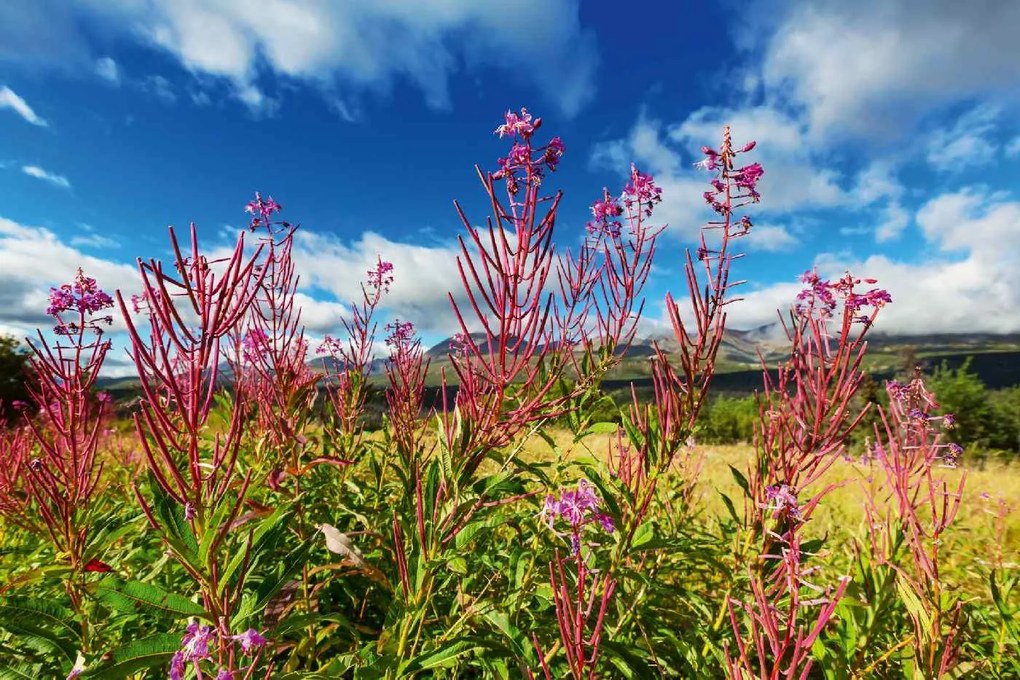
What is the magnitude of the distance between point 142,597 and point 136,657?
138 millimetres

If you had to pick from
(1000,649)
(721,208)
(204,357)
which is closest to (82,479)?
(204,357)

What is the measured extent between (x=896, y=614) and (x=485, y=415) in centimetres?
288

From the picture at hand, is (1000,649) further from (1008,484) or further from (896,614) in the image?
(1008,484)

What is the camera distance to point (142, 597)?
1.27 meters

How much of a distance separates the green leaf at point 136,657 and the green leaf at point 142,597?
0.07 metres

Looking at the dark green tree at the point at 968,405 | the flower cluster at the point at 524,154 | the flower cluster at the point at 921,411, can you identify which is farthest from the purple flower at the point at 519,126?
the dark green tree at the point at 968,405

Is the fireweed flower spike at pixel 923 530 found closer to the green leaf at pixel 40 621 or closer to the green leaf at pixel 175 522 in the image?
the green leaf at pixel 175 522

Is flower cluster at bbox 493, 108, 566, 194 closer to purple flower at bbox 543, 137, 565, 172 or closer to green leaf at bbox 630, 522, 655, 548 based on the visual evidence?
purple flower at bbox 543, 137, 565, 172

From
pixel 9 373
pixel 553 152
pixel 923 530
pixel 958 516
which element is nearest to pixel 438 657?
pixel 553 152

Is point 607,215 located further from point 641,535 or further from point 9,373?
point 9,373

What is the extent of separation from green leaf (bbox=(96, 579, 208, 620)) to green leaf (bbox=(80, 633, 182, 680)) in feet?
0.21

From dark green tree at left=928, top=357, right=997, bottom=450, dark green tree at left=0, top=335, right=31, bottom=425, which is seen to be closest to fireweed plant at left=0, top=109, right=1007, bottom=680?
dark green tree at left=0, top=335, right=31, bottom=425

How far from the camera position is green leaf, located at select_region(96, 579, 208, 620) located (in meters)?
1.25

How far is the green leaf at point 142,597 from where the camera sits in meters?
1.25
